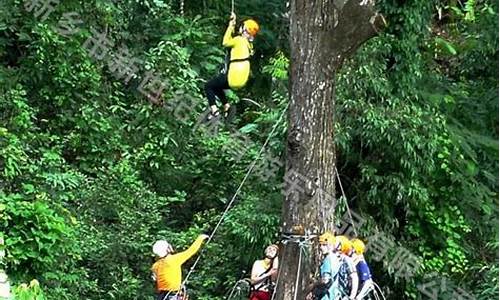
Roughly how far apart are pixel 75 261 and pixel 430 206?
279 cm

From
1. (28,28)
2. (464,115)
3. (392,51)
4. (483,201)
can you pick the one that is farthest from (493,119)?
(28,28)

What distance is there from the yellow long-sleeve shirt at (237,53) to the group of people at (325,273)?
119 centimetres

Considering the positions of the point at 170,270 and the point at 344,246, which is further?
the point at 170,270

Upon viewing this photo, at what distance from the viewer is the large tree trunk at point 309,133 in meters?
4.68

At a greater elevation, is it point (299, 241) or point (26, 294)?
point (26, 294)

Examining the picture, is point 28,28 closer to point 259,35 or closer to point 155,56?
point 155,56

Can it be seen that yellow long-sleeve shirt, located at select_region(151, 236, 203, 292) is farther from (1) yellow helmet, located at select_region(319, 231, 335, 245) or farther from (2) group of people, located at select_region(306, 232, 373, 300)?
(2) group of people, located at select_region(306, 232, 373, 300)

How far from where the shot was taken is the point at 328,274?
4.27 meters

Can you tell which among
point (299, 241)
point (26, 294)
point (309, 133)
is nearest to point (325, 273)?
point (299, 241)

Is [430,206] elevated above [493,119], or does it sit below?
below

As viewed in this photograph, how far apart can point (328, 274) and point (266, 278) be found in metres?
0.74

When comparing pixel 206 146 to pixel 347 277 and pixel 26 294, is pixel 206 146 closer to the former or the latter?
pixel 347 277

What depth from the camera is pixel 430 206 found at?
19.8 ft

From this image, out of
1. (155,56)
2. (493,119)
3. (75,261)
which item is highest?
(155,56)
